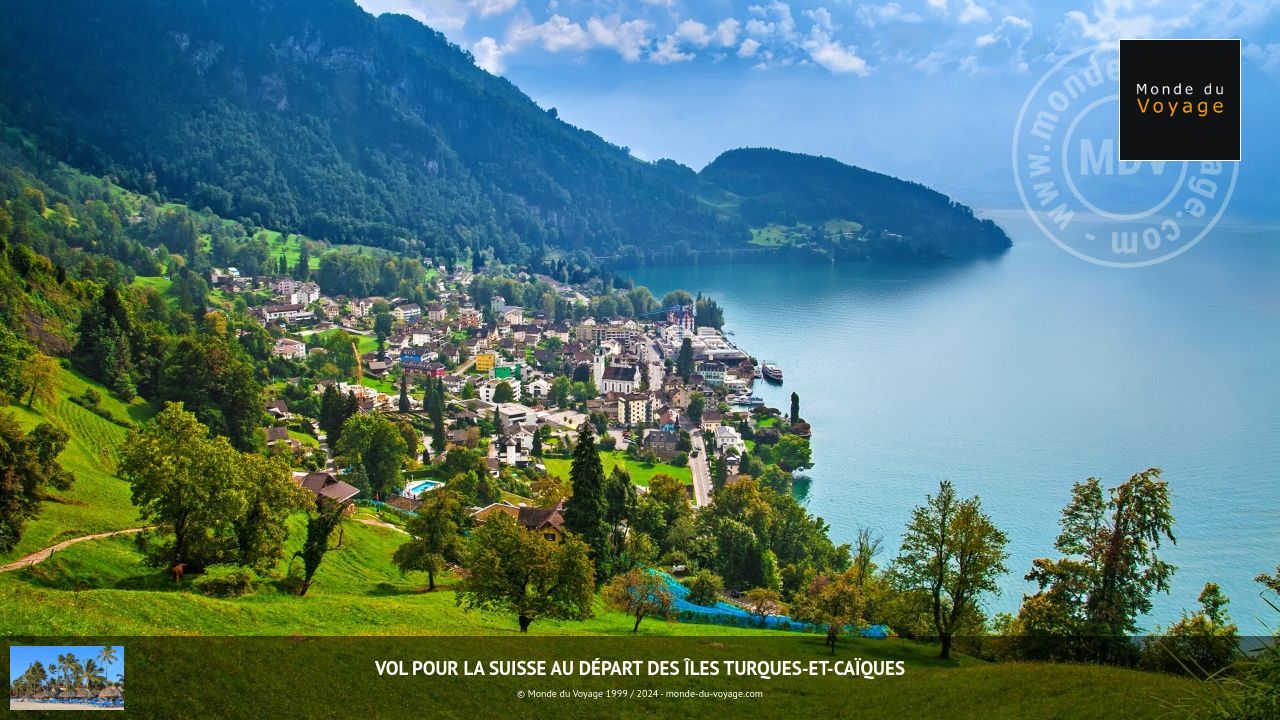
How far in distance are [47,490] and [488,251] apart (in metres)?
134

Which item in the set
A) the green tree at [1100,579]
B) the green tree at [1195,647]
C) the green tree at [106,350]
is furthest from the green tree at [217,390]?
the green tree at [1195,647]

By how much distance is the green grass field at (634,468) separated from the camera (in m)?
46.8

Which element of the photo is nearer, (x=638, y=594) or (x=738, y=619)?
(x=638, y=594)

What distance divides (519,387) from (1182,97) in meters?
49.6

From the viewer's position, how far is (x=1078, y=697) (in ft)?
41.5

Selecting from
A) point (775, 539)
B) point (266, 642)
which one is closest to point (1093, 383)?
point (775, 539)

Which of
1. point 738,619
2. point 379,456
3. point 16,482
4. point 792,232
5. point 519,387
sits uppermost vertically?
point 792,232

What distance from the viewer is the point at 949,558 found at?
58.5 feet

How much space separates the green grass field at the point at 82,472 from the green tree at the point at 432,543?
20.9ft

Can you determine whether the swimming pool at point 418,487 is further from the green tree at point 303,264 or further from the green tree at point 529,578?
the green tree at point 303,264

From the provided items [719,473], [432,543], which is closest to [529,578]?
[432,543]

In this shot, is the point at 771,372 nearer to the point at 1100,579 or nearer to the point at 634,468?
the point at 634,468

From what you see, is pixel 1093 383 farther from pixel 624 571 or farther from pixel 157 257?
pixel 157 257

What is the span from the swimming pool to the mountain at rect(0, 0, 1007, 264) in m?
96.3
